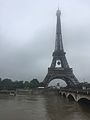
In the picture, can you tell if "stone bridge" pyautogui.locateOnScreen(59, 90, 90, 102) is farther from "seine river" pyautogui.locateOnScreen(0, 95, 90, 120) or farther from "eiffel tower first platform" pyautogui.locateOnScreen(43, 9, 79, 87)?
"eiffel tower first platform" pyautogui.locateOnScreen(43, 9, 79, 87)

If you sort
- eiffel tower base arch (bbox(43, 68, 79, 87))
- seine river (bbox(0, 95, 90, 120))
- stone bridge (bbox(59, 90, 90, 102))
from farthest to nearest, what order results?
eiffel tower base arch (bbox(43, 68, 79, 87)), stone bridge (bbox(59, 90, 90, 102)), seine river (bbox(0, 95, 90, 120))

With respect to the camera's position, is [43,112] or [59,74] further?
[59,74]

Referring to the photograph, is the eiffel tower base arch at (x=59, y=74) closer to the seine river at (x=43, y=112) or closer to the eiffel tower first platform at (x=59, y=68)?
the eiffel tower first platform at (x=59, y=68)

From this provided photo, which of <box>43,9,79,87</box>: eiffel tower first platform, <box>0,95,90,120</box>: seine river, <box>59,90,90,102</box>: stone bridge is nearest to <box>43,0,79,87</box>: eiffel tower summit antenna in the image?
<box>43,9,79,87</box>: eiffel tower first platform

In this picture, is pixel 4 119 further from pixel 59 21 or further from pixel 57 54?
pixel 59 21

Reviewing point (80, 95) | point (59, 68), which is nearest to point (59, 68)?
point (59, 68)

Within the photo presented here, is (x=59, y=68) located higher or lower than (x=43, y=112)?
higher

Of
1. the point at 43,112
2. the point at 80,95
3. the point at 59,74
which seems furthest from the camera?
the point at 59,74

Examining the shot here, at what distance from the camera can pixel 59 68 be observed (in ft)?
344

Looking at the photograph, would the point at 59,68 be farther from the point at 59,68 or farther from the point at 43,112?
the point at 43,112

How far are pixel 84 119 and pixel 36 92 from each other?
68239mm

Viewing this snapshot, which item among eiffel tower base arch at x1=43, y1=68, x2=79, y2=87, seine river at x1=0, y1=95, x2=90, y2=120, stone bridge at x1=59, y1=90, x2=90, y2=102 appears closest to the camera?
seine river at x1=0, y1=95, x2=90, y2=120

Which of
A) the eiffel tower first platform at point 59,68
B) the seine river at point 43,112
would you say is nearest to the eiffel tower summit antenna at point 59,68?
the eiffel tower first platform at point 59,68

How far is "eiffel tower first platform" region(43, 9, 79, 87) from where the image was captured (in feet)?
339
